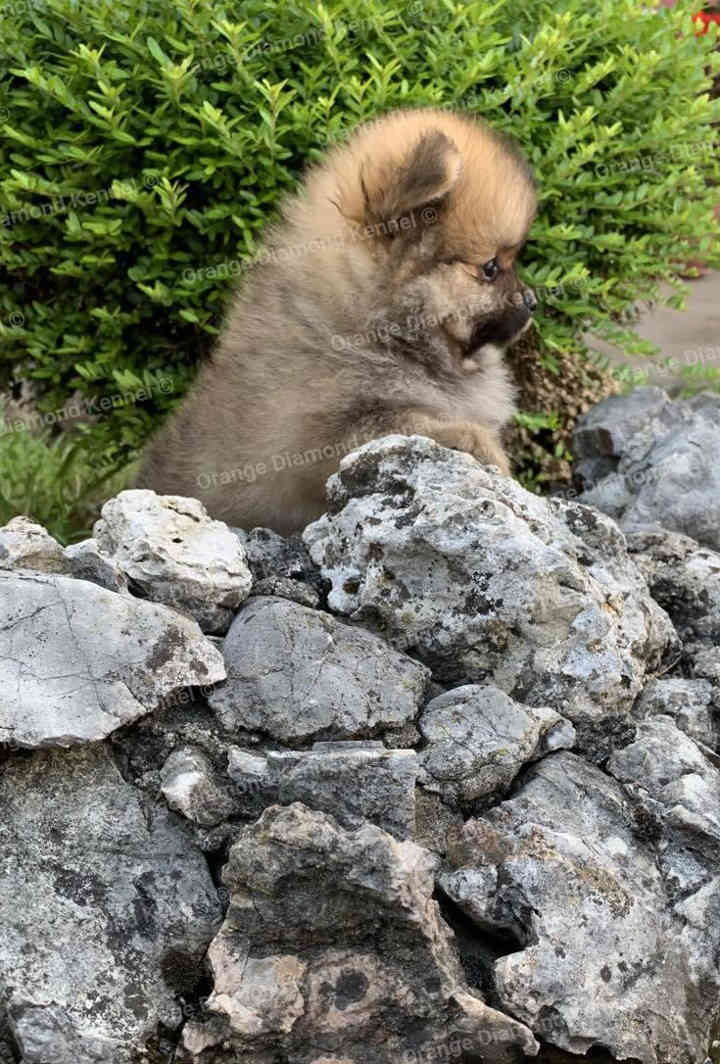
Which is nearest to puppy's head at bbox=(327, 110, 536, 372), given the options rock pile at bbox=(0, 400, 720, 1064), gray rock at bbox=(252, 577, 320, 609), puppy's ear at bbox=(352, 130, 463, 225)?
puppy's ear at bbox=(352, 130, 463, 225)

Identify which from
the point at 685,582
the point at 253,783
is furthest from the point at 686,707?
the point at 253,783

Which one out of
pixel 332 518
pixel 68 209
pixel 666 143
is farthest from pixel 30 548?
pixel 666 143

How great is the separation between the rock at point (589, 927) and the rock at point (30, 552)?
951mm

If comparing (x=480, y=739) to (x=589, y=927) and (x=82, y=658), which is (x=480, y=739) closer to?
(x=589, y=927)

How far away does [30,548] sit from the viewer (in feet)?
7.82

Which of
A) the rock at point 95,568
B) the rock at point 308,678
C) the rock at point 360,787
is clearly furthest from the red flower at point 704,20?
the rock at point 360,787

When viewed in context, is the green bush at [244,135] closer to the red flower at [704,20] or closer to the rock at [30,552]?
the red flower at [704,20]

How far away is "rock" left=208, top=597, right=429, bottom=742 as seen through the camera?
2.23 m

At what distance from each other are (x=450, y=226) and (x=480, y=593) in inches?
42.1

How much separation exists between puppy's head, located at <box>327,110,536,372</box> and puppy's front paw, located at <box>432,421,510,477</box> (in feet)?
0.98

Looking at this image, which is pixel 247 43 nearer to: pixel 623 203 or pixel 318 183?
pixel 318 183

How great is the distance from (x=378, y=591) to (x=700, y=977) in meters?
0.94

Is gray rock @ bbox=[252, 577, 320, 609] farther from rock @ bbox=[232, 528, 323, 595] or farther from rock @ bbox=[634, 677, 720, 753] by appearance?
rock @ bbox=[634, 677, 720, 753]

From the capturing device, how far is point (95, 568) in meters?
2.36
